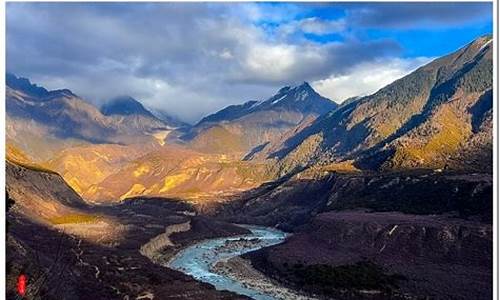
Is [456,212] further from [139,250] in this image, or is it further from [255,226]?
[255,226]

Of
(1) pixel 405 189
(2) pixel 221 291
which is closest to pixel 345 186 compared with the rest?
(1) pixel 405 189

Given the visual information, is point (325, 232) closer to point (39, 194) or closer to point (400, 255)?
point (400, 255)

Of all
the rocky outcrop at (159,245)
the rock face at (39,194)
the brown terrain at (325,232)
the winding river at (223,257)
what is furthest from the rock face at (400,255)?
the rock face at (39,194)

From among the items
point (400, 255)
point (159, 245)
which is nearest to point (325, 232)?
point (400, 255)

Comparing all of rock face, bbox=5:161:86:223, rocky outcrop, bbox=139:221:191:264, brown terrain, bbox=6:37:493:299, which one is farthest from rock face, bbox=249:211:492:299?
rock face, bbox=5:161:86:223

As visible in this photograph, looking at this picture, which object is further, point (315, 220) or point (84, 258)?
point (315, 220)
